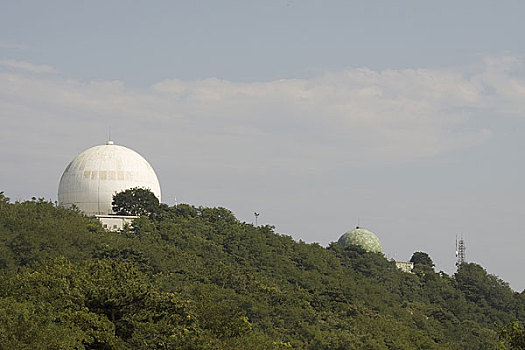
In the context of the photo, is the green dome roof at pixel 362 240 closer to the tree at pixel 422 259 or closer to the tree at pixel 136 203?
the tree at pixel 422 259

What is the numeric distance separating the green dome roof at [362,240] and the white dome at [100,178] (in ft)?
91.4

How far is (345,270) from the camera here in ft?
254

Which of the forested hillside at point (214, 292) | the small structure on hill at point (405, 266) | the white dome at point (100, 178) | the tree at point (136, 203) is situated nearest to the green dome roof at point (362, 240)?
the small structure on hill at point (405, 266)

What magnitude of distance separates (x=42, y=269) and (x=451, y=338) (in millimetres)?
35384

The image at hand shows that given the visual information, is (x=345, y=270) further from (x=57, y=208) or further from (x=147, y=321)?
(x=147, y=321)

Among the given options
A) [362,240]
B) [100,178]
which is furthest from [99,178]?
[362,240]

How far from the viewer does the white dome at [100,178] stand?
7369cm

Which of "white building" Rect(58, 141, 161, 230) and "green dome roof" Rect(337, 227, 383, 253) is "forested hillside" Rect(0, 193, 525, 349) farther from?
"green dome roof" Rect(337, 227, 383, 253)

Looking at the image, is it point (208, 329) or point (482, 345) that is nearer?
point (208, 329)

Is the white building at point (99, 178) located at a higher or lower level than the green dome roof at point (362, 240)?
higher

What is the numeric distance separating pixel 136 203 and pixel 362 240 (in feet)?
106

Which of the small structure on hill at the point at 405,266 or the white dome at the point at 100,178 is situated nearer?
the white dome at the point at 100,178

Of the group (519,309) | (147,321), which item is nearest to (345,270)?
(519,309)

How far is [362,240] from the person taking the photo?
9456cm
